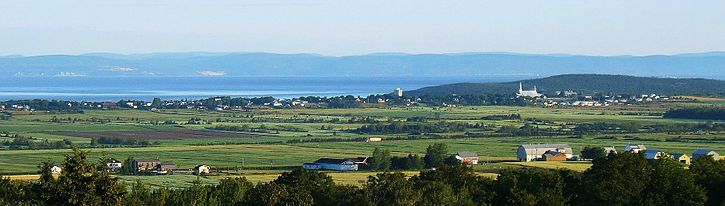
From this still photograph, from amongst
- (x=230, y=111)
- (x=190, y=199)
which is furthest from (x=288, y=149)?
(x=230, y=111)

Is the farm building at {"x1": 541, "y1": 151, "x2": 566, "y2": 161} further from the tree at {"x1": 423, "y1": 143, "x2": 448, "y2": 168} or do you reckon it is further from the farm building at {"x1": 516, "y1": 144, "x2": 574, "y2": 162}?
the tree at {"x1": 423, "y1": 143, "x2": 448, "y2": 168}

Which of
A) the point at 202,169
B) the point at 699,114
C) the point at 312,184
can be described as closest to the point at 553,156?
the point at 202,169

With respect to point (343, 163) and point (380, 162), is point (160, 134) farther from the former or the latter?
point (380, 162)

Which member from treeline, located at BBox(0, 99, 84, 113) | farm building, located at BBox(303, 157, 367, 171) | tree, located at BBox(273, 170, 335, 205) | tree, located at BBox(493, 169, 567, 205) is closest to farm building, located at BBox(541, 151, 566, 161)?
farm building, located at BBox(303, 157, 367, 171)

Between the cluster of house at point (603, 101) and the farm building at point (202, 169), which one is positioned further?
the cluster of house at point (603, 101)

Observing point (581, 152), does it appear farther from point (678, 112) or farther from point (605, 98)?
point (605, 98)

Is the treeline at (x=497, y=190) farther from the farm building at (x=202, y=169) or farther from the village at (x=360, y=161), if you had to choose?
the farm building at (x=202, y=169)

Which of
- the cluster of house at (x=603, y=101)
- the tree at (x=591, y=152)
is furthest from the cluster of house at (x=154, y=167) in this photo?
the cluster of house at (x=603, y=101)
